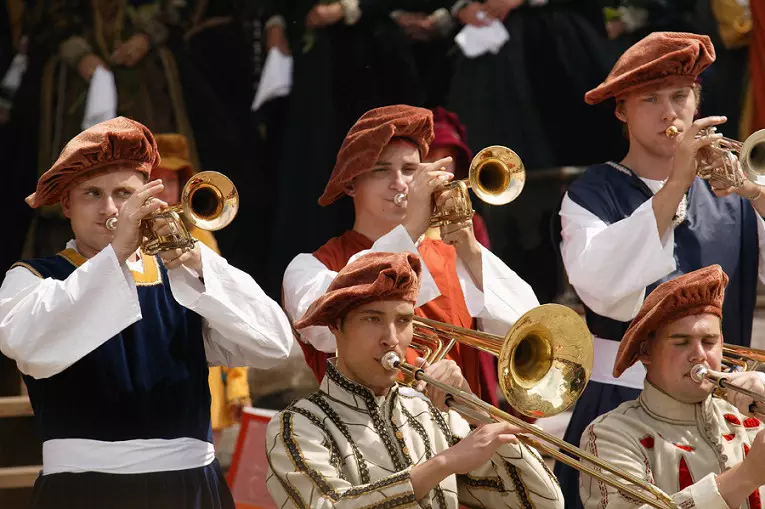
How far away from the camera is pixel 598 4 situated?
30.7 feet

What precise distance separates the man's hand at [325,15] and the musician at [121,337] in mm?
3511

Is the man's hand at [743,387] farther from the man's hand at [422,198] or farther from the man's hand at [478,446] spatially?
the man's hand at [422,198]

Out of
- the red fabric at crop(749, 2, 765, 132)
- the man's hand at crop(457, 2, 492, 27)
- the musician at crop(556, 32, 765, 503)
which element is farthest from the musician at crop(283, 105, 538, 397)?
the red fabric at crop(749, 2, 765, 132)

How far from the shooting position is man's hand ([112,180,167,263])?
5.63m

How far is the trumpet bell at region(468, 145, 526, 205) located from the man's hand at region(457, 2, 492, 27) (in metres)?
2.89

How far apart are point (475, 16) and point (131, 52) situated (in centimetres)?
190

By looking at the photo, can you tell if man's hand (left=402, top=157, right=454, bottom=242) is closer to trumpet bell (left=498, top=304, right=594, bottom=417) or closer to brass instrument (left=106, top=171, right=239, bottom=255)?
brass instrument (left=106, top=171, right=239, bottom=255)

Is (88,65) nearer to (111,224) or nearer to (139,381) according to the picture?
(111,224)

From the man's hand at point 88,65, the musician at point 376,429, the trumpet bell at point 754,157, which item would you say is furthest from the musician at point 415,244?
the man's hand at point 88,65

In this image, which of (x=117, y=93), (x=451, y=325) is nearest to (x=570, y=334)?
(x=451, y=325)

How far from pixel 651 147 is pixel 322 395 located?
1.83m

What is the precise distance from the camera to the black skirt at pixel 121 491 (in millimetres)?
5727

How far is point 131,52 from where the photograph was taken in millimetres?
9672

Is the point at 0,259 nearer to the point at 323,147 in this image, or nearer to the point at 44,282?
the point at 323,147
